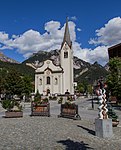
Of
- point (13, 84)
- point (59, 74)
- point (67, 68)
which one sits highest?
point (67, 68)

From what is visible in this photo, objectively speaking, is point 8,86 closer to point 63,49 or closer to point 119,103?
point 119,103

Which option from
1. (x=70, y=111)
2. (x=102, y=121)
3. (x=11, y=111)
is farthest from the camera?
(x=11, y=111)

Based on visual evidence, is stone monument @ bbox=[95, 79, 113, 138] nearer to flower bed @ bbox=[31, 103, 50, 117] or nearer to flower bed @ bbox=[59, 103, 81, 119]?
flower bed @ bbox=[59, 103, 81, 119]

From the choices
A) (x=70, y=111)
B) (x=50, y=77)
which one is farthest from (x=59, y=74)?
(x=70, y=111)

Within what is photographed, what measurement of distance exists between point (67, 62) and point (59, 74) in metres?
5.39

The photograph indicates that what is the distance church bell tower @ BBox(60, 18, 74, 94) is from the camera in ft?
298

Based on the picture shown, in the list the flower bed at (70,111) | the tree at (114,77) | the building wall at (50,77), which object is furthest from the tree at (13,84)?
the building wall at (50,77)

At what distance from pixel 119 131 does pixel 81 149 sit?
486 cm

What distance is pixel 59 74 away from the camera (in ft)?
304

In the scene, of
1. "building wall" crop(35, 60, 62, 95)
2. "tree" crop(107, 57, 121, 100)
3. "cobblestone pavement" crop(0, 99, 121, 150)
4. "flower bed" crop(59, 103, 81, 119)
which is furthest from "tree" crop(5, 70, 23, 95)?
"cobblestone pavement" crop(0, 99, 121, 150)

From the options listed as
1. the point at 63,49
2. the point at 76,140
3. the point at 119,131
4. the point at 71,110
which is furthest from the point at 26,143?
the point at 63,49

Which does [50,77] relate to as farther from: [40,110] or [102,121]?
[102,121]

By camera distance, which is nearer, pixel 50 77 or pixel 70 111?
pixel 70 111

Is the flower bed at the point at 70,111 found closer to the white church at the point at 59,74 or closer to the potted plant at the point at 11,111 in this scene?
the potted plant at the point at 11,111
